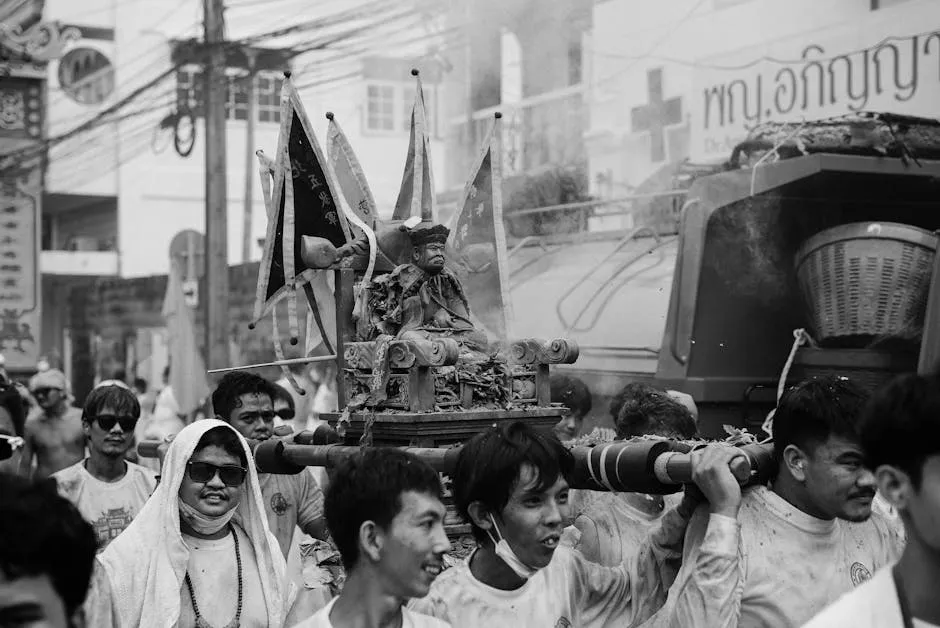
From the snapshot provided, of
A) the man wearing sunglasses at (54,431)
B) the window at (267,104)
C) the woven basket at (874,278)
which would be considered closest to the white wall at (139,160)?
the window at (267,104)

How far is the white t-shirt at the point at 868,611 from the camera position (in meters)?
1.99

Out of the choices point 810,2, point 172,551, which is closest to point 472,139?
point 810,2

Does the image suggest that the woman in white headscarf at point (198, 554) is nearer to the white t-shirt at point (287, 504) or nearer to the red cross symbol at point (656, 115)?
the white t-shirt at point (287, 504)

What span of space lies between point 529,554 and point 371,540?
409 mm

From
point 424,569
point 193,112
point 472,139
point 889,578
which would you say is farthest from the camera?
point 193,112

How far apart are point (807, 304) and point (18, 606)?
582 centimetres

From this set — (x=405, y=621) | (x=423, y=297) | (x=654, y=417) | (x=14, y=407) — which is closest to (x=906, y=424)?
(x=405, y=621)

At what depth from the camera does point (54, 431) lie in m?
8.04

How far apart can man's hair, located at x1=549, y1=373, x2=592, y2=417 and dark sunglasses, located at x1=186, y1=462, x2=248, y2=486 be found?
9.76 ft

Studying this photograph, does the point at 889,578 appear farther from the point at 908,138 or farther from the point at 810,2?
the point at 810,2

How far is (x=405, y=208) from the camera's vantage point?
5.39 meters

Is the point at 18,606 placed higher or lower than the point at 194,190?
lower

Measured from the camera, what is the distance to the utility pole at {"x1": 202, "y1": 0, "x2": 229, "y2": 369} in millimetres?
12195

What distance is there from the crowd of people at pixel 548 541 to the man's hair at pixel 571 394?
9.46 ft
